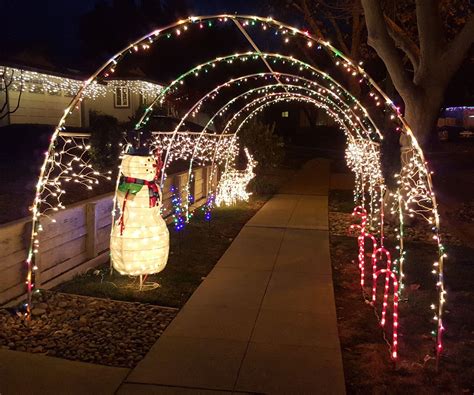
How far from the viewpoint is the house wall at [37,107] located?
1792 cm

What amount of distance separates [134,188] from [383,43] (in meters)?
5.38

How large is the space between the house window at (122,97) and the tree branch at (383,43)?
61.8 ft

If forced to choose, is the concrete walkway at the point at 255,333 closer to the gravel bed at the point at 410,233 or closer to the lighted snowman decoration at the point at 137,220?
the lighted snowman decoration at the point at 137,220

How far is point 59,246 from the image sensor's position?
6152 mm

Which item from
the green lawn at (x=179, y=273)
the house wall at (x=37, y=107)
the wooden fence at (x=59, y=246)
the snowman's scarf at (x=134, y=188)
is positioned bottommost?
the green lawn at (x=179, y=273)

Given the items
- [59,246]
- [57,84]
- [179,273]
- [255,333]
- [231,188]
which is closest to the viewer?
[255,333]

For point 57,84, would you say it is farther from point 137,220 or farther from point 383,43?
point 137,220

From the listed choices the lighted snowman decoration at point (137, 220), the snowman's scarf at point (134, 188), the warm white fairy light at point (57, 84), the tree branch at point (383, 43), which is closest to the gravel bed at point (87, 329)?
the lighted snowman decoration at point (137, 220)

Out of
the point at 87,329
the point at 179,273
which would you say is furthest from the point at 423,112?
the point at 87,329

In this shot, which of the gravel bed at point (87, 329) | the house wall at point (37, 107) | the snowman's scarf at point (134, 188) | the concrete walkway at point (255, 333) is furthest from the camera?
the house wall at point (37, 107)

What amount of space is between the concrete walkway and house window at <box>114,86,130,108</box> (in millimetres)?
19228

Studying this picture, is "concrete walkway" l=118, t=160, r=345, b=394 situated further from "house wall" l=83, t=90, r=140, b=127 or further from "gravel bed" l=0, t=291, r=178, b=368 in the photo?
"house wall" l=83, t=90, r=140, b=127

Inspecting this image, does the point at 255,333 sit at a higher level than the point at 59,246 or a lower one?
lower

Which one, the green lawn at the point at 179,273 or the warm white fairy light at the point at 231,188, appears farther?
the warm white fairy light at the point at 231,188
